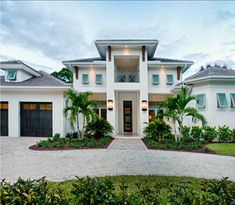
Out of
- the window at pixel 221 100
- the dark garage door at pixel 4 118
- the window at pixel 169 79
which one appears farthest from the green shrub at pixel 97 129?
the window at pixel 221 100

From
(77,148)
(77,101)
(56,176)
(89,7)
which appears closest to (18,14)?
(89,7)

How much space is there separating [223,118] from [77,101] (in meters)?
10.7

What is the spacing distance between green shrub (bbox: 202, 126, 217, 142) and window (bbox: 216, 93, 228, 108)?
5.99 ft

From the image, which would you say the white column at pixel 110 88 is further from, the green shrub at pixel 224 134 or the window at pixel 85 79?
the green shrub at pixel 224 134

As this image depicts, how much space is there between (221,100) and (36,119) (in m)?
14.8

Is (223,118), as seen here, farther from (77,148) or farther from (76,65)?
(76,65)

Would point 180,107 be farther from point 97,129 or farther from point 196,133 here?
point 97,129

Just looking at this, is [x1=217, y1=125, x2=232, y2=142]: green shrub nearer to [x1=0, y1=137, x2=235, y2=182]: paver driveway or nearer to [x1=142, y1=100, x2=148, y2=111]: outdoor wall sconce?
[x1=0, y1=137, x2=235, y2=182]: paver driveway

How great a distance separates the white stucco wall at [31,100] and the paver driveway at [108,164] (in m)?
5.31

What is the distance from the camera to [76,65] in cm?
1850

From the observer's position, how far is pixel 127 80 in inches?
730

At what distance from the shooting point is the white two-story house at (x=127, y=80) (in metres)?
16.6

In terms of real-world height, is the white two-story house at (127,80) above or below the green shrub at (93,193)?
above

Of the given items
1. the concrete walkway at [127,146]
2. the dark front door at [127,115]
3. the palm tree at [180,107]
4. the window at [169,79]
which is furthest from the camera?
the dark front door at [127,115]
